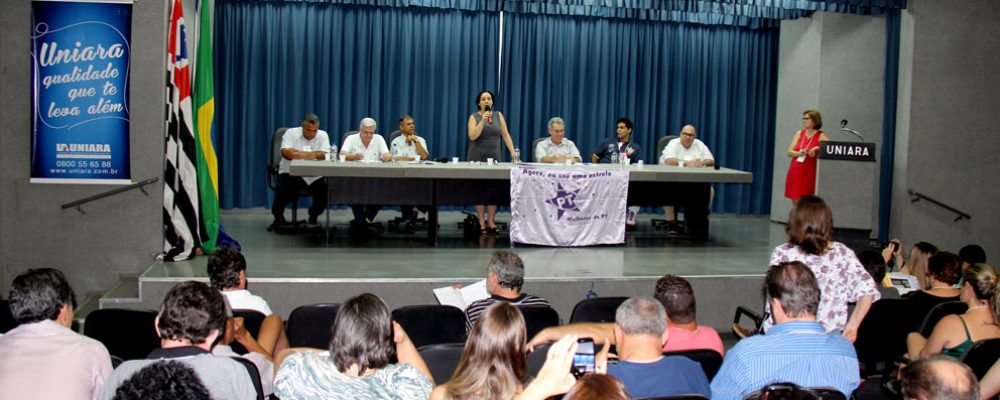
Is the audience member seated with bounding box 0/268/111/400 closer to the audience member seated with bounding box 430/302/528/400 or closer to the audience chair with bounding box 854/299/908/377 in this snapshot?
the audience member seated with bounding box 430/302/528/400

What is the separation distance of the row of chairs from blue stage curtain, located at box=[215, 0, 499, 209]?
6.69 m

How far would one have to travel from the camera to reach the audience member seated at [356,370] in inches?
115

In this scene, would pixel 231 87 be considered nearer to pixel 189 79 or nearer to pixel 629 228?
pixel 189 79

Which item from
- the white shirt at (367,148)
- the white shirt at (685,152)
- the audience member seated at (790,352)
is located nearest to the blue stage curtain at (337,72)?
the white shirt at (367,148)

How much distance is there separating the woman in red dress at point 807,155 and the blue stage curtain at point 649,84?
2664 mm

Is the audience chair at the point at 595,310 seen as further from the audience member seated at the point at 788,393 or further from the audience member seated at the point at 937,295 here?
the audience member seated at the point at 788,393

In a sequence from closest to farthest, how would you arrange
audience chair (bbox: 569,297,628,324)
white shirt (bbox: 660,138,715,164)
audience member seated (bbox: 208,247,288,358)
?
audience member seated (bbox: 208,247,288,358), audience chair (bbox: 569,297,628,324), white shirt (bbox: 660,138,715,164)

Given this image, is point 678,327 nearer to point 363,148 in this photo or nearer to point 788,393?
point 788,393

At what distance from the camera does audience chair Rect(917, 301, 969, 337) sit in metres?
4.65

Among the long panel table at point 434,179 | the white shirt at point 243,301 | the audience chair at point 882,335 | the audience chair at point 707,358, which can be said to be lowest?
the audience chair at point 882,335

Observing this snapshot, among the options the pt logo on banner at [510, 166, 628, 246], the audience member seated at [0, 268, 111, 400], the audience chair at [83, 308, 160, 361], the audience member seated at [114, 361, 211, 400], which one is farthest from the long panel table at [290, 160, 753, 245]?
the audience member seated at [114, 361, 211, 400]

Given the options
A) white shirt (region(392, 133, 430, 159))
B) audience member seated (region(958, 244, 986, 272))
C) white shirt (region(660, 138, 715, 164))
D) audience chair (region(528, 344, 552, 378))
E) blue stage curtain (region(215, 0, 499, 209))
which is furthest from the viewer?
blue stage curtain (region(215, 0, 499, 209))

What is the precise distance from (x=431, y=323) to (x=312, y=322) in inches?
22.4

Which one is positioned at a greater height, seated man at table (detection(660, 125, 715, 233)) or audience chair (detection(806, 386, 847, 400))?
seated man at table (detection(660, 125, 715, 233))
